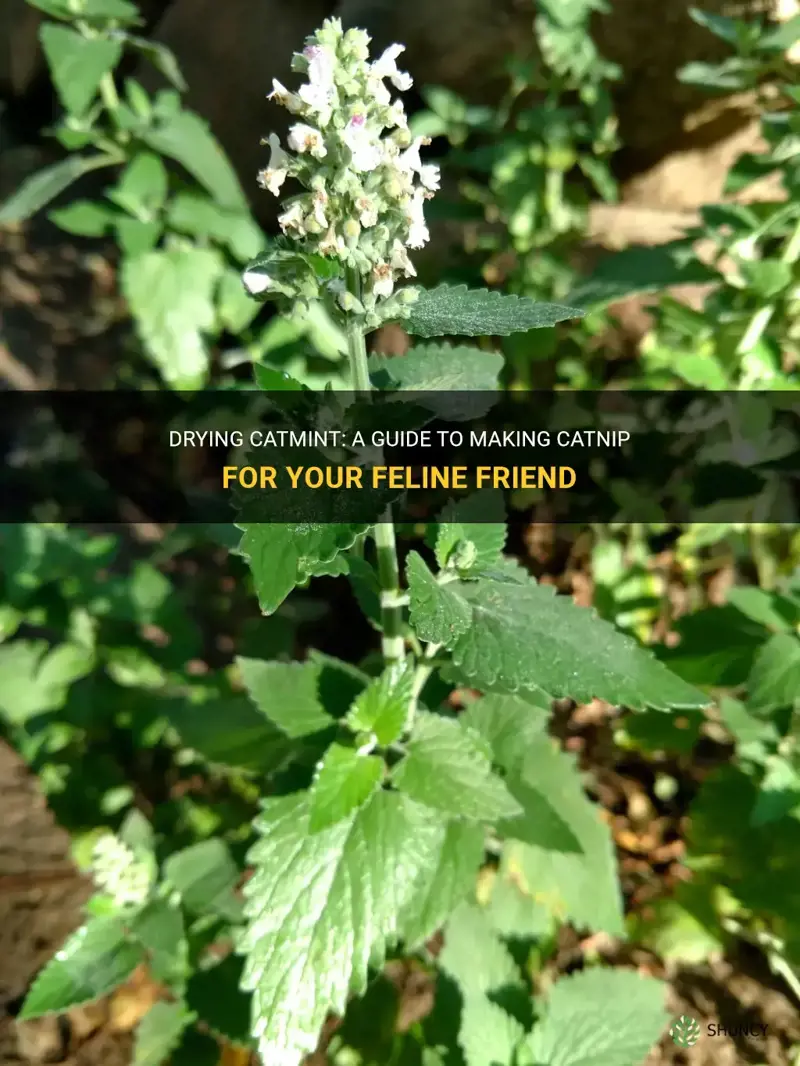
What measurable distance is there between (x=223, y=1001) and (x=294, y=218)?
894 mm

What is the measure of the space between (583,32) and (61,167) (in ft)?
3.25

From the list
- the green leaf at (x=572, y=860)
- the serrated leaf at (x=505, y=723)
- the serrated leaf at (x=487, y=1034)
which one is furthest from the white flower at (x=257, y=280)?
the serrated leaf at (x=487, y=1034)

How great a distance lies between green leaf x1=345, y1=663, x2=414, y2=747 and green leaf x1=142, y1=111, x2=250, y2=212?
3.12 ft

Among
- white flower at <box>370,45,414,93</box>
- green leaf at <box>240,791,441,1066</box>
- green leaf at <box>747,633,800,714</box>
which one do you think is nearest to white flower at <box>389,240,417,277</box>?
white flower at <box>370,45,414,93</box>

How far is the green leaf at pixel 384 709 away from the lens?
2.33ft

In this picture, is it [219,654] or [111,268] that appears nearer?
[219,654]

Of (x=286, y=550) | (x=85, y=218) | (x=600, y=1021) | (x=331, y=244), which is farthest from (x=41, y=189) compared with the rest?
(x=600, y=1021)

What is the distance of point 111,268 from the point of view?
2.30 metres

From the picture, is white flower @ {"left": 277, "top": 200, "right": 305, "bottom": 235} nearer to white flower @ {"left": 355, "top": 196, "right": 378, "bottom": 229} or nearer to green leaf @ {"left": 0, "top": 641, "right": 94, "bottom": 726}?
white flower @ {"left": 355, "top": 196, "right": 378, "bottom": 229}

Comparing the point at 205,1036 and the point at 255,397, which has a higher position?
the point at 255,397

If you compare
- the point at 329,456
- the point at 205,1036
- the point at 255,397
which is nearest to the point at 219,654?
the point at 255,397

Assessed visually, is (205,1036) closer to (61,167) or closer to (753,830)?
(753,830)

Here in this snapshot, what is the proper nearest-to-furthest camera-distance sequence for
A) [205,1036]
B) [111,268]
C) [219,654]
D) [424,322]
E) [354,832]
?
1. [424,322]
2. [354,832]
3. [205,1036]
4. [219,654]
5. [111,268]

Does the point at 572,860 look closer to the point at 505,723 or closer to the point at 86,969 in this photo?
Result: the point at 505,723
